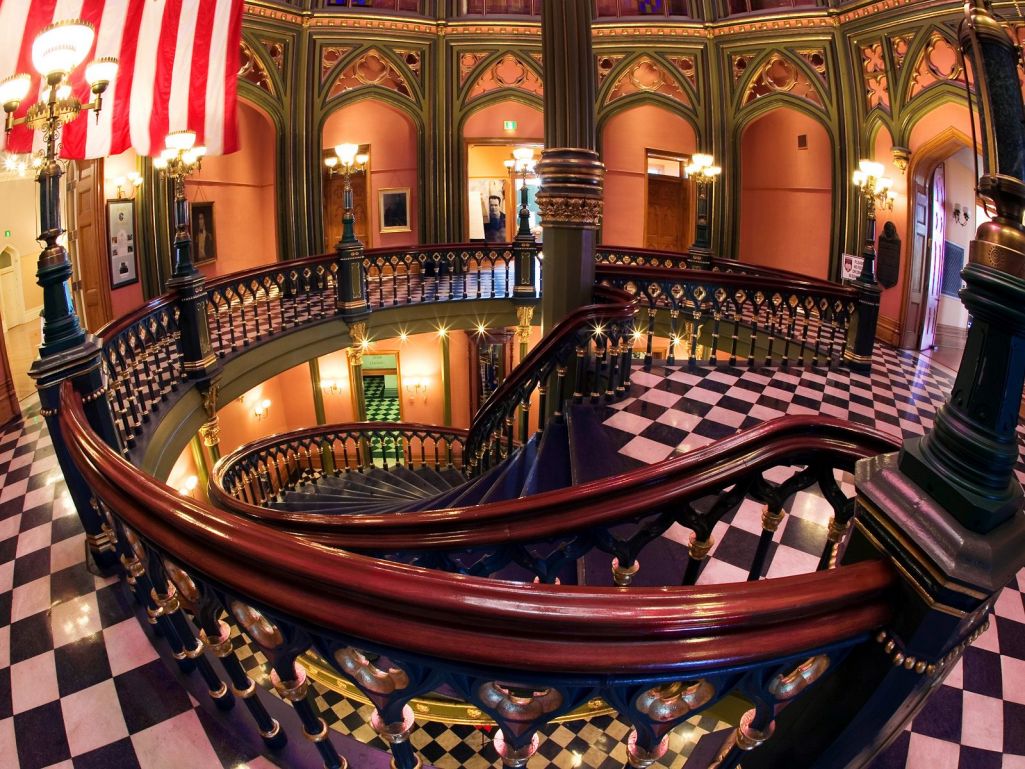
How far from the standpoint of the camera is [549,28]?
17.6 feet

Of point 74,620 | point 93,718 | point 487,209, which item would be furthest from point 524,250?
point 93,718

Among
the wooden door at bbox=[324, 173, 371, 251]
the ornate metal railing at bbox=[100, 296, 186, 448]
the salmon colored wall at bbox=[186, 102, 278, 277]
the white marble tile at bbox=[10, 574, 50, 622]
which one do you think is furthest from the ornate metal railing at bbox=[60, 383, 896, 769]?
the wooden door at bbox=[324, 173, 371, 251]

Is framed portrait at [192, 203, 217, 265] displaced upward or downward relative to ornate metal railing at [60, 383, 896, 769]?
upward

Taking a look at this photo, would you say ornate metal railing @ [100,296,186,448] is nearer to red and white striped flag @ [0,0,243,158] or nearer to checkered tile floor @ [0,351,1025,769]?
checkered tile floor @ [0,351,1025,769]

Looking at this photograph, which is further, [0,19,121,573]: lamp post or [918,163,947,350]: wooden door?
[918,163,947,350]: wooden door

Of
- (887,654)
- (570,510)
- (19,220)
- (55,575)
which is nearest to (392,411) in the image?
(19,220)

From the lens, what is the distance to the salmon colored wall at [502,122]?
46.7ft

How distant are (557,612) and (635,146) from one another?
1517cm

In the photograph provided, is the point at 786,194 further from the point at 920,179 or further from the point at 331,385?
the point at 331,385

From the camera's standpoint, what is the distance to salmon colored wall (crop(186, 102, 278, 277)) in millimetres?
12465

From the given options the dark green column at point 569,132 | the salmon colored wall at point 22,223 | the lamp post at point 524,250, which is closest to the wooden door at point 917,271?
the lamp post at point 524,250

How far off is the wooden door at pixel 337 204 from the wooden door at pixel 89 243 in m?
5.32

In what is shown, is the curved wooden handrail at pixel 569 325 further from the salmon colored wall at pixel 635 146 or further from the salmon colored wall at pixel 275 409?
the salmon colored wall at pixel 635 146

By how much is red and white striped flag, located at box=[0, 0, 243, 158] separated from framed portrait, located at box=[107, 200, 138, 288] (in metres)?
2.91
